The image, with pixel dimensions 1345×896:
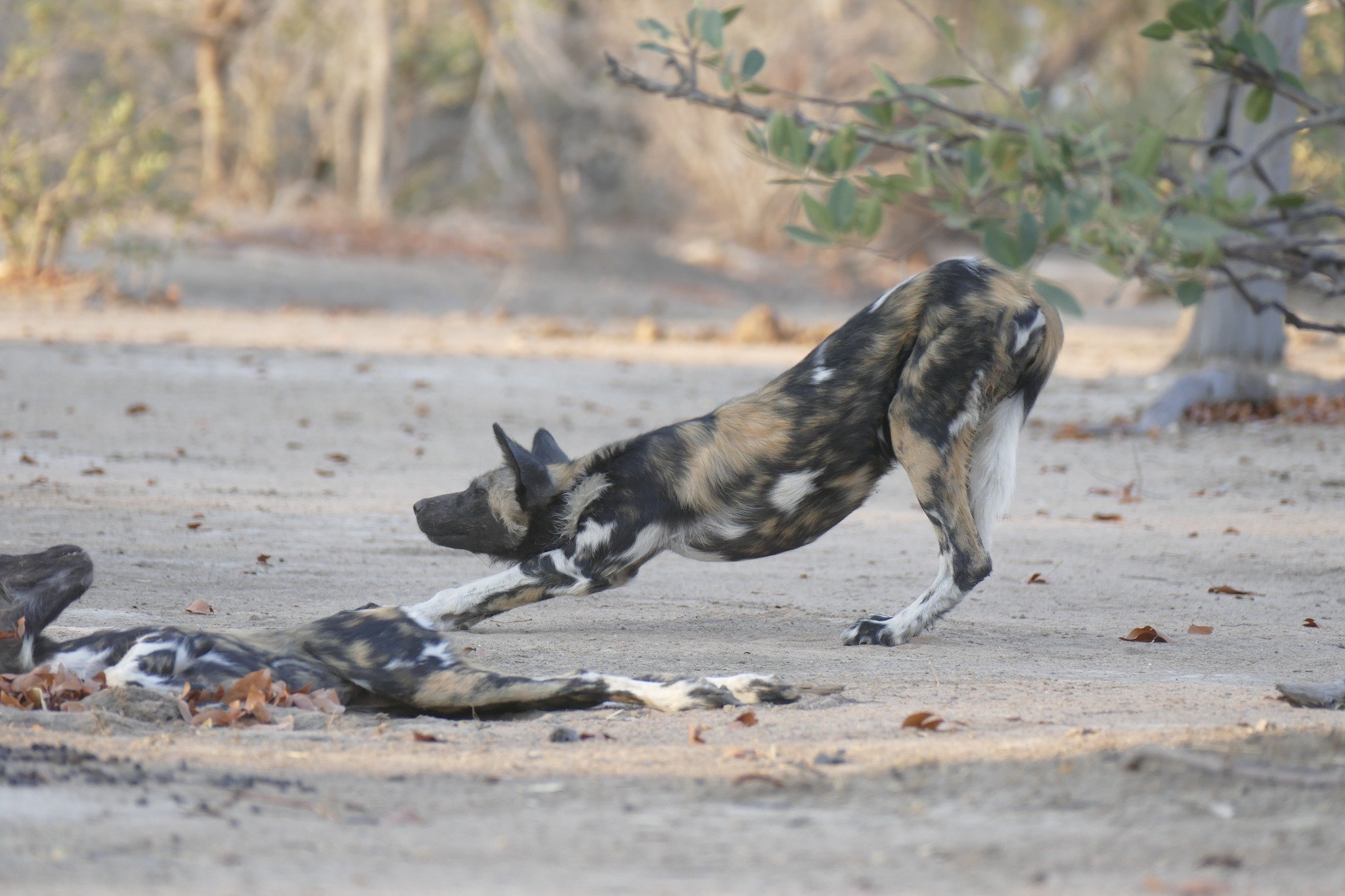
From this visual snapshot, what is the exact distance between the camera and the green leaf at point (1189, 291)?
4359 mm

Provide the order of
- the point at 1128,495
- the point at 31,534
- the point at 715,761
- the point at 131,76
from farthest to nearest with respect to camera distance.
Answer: the point at 131,76 → the point at 1128,495 → the point at 31,534 → the point at 715,761

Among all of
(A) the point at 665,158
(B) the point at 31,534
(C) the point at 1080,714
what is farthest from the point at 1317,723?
(A) the point at 665,158

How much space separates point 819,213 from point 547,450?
160 centimetres

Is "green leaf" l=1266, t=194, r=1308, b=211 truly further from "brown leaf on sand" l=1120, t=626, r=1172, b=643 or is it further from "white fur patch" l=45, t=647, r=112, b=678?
"white fur patch" l=45, t=647, r=112, b=678

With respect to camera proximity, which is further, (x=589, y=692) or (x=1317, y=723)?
(x=589, y=692)

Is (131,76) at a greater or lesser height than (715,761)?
greater

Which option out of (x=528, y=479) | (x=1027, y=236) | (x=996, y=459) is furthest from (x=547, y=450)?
(x=1027, y=236)

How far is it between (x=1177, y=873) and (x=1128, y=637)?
2.68 meters

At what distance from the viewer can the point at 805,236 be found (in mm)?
4152

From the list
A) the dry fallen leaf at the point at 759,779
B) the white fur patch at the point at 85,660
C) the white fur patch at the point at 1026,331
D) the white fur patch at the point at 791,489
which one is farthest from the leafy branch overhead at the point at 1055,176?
the white fur patch at the point at 85,660

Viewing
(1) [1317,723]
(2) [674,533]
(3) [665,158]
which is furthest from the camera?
(3) [665,158]

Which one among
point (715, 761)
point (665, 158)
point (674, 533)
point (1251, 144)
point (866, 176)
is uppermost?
point (665, 158)

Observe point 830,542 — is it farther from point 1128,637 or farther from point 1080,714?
point 1080,714

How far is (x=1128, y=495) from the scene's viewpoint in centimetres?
825
